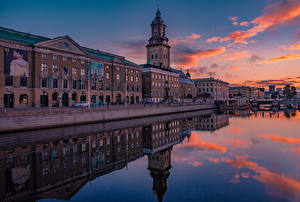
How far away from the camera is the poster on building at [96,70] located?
67812 mm

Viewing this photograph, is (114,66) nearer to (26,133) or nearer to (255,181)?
(26,133)

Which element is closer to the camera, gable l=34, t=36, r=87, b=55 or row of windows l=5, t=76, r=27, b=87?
row of windows l=5, t=76, r=27, b=87

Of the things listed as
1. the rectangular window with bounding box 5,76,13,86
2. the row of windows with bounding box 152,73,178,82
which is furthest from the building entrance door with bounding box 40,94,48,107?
the row of windows with bounding box 152,73,178,82

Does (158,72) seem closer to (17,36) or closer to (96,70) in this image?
(96,70)

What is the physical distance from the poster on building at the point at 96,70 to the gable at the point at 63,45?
5810mm

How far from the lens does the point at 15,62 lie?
48.0m

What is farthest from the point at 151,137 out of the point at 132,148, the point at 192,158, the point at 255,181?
the point at 255,181

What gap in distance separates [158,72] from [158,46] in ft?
99.3

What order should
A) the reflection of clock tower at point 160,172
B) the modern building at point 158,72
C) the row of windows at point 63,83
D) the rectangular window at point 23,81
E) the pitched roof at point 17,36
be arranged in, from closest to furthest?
1. the reflection of clock tower at point 160,172
2. the pitched roof at point 17,36
3. the rectangular window at point 23,81
4. the row of windows at point 63,83
5. the modern building at point 158,72

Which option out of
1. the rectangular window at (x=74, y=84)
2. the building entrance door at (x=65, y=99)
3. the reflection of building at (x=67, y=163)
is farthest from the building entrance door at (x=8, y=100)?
the reflection of building at (x=67, y=163)

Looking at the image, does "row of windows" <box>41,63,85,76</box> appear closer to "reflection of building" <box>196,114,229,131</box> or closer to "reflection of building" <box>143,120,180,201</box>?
"reflection of building" <box>143,120,180,201</box>

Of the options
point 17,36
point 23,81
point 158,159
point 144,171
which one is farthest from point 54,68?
point 144,171

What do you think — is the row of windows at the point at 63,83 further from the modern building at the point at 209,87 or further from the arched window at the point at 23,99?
the modern building at the point at 209,87

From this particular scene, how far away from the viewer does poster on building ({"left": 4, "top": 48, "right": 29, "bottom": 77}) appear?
4622cm
